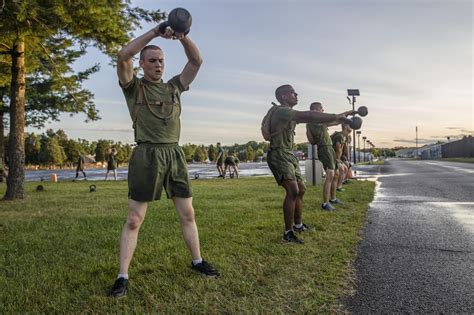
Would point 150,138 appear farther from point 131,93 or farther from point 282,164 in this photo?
point 282,164

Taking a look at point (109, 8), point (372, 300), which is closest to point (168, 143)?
point (372, 300)

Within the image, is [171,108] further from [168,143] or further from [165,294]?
[165,294]

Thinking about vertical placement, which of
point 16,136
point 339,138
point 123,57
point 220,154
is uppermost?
point 123,57

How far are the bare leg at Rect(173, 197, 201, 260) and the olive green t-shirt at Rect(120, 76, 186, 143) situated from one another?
0.54 m

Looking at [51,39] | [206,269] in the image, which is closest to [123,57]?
[206,269]

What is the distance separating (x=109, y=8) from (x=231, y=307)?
805 cm

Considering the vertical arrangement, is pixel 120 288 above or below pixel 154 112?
below

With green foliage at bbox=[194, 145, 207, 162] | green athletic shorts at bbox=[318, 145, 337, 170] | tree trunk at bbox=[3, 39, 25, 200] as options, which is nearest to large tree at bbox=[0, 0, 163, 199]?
tree trunk at bbox=[3, 39, 25, 200]

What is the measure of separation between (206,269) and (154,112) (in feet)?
4.81

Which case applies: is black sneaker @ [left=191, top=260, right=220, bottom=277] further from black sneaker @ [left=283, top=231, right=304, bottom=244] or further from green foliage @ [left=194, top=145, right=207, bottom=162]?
green foliage @ [left=194, top=145, right=207, bottom=162]

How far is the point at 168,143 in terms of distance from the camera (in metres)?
3.28

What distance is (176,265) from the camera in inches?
149

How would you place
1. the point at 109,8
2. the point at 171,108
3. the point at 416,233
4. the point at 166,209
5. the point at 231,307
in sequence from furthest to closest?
1. the point at 109,8
2. the point at 166,209
3. the point at 416,233
4. the point at 171,108
5. the point at 231,307

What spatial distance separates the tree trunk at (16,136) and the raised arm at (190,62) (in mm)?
9312
